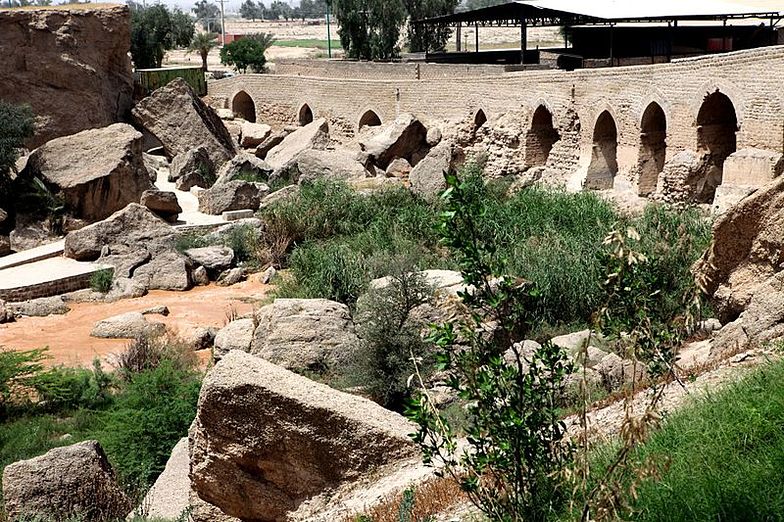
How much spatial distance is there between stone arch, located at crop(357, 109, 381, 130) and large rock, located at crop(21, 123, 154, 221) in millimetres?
8631

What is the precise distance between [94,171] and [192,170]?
389 cm

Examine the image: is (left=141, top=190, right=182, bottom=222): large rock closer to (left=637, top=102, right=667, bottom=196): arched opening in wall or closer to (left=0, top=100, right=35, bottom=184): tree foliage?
(left=0, top=100, right=35, bottom=184): tree foliage

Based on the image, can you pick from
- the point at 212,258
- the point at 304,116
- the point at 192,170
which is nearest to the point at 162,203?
the point at 212,258

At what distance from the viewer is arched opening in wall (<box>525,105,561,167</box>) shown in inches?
1019

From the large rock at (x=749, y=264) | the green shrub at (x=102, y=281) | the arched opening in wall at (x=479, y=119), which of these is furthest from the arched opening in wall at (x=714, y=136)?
the green shrub at (x=102, y=281)

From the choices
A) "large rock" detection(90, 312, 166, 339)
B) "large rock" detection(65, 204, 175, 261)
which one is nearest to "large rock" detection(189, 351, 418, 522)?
"large rock" detection(90, 312, 166, 339)

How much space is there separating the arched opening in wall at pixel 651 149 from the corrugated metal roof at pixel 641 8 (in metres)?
4.61

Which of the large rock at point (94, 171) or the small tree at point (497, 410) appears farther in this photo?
the large rock at point (94, 171)

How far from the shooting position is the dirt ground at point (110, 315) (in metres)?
16.6

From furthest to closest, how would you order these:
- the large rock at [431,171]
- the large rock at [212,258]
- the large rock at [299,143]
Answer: the large rock at [299,143], the large rock at [431,171], the large rock at [212,258]

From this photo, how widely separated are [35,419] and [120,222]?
384 inches

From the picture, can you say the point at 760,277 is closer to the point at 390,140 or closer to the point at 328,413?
the point at 328,413

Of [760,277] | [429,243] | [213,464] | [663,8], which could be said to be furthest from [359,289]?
[663,8]

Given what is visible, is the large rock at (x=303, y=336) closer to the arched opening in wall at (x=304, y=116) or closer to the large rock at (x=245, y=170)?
the large rock at (x=245, y=170)
